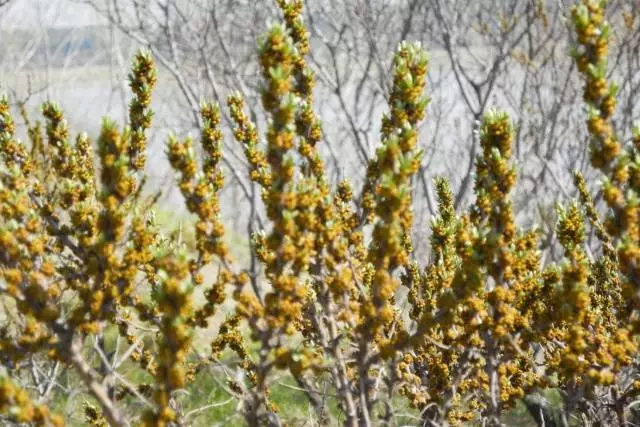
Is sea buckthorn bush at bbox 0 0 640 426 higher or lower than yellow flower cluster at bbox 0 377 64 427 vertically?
higher

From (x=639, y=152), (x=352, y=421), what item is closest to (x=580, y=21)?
(x=639, y=152)

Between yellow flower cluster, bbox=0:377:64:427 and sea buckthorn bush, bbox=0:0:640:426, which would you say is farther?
sea buckthorn bush, bbox=0:0:640:426

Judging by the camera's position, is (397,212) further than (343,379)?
No

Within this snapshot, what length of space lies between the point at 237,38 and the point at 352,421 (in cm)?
995

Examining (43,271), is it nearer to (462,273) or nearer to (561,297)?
(462,273)

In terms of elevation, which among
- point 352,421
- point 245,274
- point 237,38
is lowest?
point 352,421

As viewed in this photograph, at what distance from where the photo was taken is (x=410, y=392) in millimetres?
4250

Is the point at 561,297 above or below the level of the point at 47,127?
below

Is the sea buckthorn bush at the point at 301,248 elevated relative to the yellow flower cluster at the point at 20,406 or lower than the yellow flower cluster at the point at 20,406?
elevated

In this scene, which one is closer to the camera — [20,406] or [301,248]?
[20,406]

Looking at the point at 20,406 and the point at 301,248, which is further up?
the point at 301,248

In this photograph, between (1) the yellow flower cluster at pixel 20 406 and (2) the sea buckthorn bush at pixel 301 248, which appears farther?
(2) the sea buckthorn bush at pixel 301 248

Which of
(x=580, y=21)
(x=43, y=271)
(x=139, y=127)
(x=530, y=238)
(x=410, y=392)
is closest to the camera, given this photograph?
(x=580, y=21)

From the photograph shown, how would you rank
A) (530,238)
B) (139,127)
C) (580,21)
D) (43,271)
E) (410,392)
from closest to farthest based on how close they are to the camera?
(580,21)
(43,271)
(530,238)
(139,127)
(410,392)
